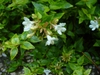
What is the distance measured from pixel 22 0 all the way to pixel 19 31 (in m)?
0.50

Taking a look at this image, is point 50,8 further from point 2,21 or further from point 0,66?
point 0,66

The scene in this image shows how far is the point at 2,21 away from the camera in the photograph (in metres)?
2.21

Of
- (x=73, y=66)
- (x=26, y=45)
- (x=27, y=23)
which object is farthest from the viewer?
(x=73, y=66)

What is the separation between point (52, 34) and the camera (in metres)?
1.70

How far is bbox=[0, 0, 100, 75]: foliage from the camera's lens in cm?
172

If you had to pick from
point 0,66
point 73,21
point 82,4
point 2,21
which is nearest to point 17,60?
point 0,66

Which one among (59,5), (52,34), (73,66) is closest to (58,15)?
(59,5)

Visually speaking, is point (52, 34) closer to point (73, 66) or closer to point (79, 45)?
point (73, 66)

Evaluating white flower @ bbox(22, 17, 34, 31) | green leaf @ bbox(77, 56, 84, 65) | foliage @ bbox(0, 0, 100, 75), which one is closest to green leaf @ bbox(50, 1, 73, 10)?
foliage @ bbox(0, 0, 100, 75)

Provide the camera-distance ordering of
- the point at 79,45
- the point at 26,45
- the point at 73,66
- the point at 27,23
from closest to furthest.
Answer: the point at 27,23, the point at 26,45, the point at 73,66, the point at 79,45

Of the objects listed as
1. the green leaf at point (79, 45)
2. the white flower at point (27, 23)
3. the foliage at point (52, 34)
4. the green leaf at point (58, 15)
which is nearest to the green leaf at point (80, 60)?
the foliage at point (52, 34)

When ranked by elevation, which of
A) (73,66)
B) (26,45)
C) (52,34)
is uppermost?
(52,34)

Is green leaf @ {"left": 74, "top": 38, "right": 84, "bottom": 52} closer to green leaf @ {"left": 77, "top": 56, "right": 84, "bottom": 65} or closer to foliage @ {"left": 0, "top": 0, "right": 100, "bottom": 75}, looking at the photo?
foliage @ {"left": 0, "top": 0, "right": 100, "bottom": 75}

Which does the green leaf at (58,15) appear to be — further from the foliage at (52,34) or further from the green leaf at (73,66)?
the green leaf at (73,66)
